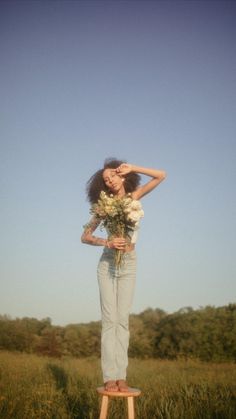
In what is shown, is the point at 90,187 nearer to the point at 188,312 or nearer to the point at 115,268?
the point at 115,268

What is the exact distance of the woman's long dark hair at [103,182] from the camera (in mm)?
4820

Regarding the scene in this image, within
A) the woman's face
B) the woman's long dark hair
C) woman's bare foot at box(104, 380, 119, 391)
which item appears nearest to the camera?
woman's bare foot at box(104, 380, 119, 391)

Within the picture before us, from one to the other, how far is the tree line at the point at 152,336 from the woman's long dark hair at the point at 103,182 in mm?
24638

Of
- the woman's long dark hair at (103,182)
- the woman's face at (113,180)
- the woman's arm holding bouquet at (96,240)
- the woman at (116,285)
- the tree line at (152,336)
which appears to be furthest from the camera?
the tree line at (152,336)

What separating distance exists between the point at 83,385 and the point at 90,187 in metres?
3.91

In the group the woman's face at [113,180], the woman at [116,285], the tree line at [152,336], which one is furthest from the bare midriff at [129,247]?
the tree line at [152,336]

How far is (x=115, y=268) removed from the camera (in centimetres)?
412

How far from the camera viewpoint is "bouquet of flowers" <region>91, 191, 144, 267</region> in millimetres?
4043

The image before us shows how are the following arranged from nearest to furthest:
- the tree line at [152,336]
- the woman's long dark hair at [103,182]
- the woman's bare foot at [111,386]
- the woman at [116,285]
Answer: the woman's bare foot at [111,386]
the woman at [116,285]
the woman's long dark hair at [103,182]
the tree line at [152,336]

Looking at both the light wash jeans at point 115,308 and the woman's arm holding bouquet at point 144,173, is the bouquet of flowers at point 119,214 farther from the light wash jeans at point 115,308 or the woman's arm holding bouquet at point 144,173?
the woman's arm holding bouquet at point 144,173

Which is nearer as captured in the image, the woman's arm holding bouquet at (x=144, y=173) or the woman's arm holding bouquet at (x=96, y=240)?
the woman's arm holding bouquet at (x=96, y=240)

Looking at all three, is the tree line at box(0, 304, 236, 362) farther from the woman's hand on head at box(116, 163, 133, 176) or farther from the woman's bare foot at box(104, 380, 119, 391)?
the woman's hand on head at box(116, 163, 133, 176)

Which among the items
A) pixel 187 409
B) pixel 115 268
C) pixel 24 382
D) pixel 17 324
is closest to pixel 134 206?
pixel 115 268

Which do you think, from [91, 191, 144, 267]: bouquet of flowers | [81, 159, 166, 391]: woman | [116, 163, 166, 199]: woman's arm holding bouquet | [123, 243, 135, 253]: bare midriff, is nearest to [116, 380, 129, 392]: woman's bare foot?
[81, 159, 166, 391]: woman
